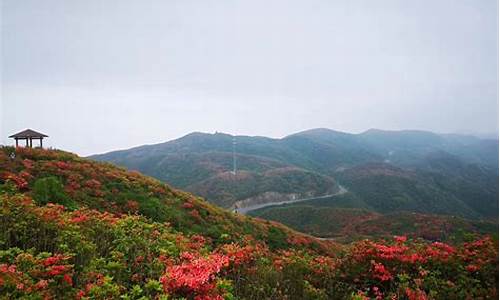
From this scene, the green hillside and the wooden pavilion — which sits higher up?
the wooden pavilion

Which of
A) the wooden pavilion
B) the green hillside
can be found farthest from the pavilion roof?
the green hillside

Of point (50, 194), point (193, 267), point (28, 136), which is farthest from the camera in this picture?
point (28, 136)

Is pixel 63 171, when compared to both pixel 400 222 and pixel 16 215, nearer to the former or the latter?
pixel 16 215

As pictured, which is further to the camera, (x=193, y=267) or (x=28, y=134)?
(x=28, y=134)

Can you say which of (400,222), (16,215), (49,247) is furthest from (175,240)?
(400,222)

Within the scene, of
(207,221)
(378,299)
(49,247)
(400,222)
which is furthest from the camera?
(400,222)

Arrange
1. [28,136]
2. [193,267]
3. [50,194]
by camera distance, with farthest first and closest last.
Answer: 1. [28,136]
2. [50,194]
3. [193,267]

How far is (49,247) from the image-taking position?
577 cm

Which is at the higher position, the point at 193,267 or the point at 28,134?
the point at 28,134

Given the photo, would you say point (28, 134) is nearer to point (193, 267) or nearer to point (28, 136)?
point (28, 136)

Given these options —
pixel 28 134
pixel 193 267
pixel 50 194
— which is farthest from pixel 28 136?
pixel 193 267

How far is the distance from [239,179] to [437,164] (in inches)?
6199

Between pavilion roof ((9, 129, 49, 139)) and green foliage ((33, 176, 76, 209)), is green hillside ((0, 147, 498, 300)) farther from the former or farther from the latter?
pavilion roof ((9, 129, 49, 139))

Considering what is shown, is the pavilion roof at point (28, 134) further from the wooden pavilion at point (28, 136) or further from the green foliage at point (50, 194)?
the green foliage at point (50, 194)
